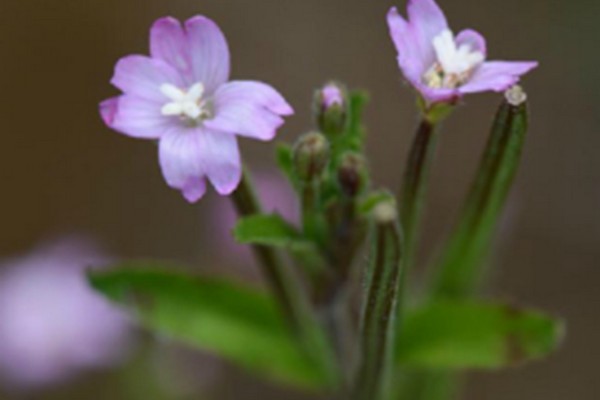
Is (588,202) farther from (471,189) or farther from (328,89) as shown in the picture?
(328,89)

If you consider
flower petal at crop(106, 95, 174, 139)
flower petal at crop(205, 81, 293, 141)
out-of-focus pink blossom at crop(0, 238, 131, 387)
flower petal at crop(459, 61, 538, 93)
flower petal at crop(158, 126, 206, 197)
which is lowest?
out-of-focus pink blossom at crop(0, 238, 131, 387)

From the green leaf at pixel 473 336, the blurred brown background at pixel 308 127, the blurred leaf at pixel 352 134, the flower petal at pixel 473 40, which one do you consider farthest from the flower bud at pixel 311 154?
the blurred brown background at pixel 308 127

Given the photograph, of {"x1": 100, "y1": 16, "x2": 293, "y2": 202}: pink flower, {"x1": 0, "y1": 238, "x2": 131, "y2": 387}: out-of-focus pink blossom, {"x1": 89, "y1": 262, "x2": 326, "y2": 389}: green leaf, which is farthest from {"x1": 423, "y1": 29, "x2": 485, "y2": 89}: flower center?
{"x1": 0, "y1": 238, "x2": 131, "y2": 387}: out-of-focus pink blossom

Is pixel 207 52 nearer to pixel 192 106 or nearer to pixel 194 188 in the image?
pixel 192 106

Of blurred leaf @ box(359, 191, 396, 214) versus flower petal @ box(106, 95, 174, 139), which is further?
blurred leaf @ box(359, 191, 396, 214)

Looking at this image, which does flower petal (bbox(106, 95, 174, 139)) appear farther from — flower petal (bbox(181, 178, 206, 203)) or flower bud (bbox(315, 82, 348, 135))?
flower bud (bbox(315, 82, 348, 135))

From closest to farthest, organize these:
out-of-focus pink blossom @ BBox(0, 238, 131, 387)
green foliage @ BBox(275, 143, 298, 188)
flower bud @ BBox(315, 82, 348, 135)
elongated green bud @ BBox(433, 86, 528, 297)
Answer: elongated green bud @ BBox(433, 86, 528, 297) < flower bud @ BBox(315, 82, 348, 135) < green foliage @ BBox(275, 143, 298, 188) < out-of-focus pink blossom @ BBox(0, 238, 131, 387)

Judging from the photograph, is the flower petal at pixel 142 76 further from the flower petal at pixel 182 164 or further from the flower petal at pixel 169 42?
the flower petal at pixel 182 164

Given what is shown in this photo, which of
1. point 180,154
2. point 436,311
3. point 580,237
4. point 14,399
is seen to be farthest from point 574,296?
point 180,154
